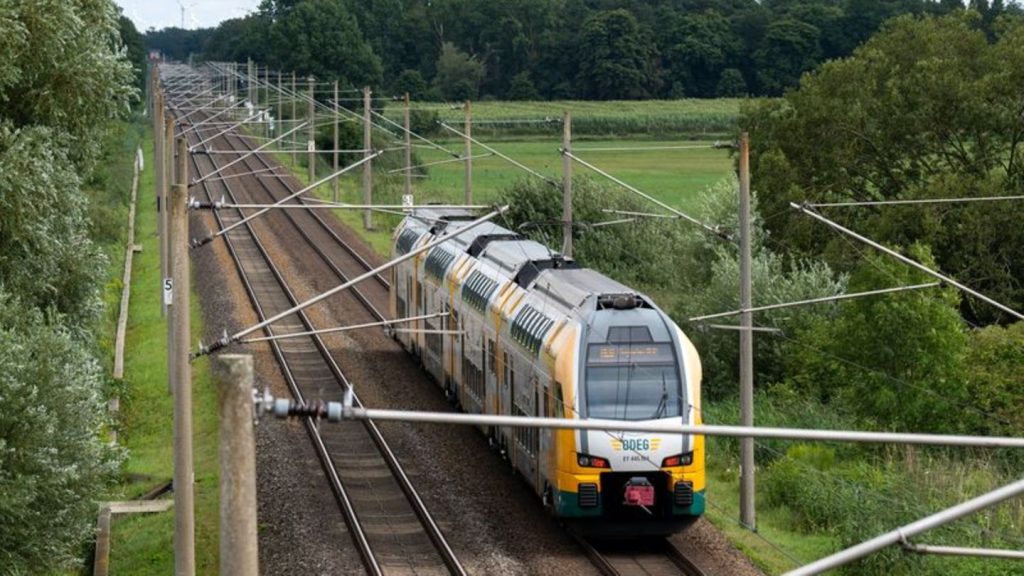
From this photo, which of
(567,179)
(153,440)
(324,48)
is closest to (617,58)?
(324,48)

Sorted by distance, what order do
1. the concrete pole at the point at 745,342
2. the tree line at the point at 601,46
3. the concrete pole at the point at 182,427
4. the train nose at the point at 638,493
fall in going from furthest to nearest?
the tree line at the point at 601,46 < the concrete pole at the point at 745,342 < the train nose at the point at 638,493 < the concrete pole at the point at 182,427

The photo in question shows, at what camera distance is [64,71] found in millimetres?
26688

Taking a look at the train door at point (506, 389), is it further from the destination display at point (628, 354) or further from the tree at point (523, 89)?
the tree at point (523, 89)

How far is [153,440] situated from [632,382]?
1430cm

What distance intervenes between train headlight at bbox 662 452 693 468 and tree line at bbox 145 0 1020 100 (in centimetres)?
8853

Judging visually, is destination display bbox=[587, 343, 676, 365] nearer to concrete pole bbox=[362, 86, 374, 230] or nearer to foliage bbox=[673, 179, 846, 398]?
foliage bbox=[673, 179, 846, 398]

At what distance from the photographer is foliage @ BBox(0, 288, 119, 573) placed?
19.6 metres

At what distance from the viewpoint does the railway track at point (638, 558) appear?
21.9 metres

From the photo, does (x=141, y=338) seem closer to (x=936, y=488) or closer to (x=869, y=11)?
(x=936, y=488)

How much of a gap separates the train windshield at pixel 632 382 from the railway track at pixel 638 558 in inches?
79.3

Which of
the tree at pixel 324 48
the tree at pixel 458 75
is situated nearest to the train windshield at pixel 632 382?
the tree at pixel 324 48

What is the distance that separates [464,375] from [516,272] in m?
3.43

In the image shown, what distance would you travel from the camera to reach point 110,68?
27641 millimetres

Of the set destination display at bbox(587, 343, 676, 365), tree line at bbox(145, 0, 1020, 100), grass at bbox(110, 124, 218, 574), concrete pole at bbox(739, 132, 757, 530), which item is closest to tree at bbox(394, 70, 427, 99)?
tree line at bbox(145, 0, 1020, 100)
